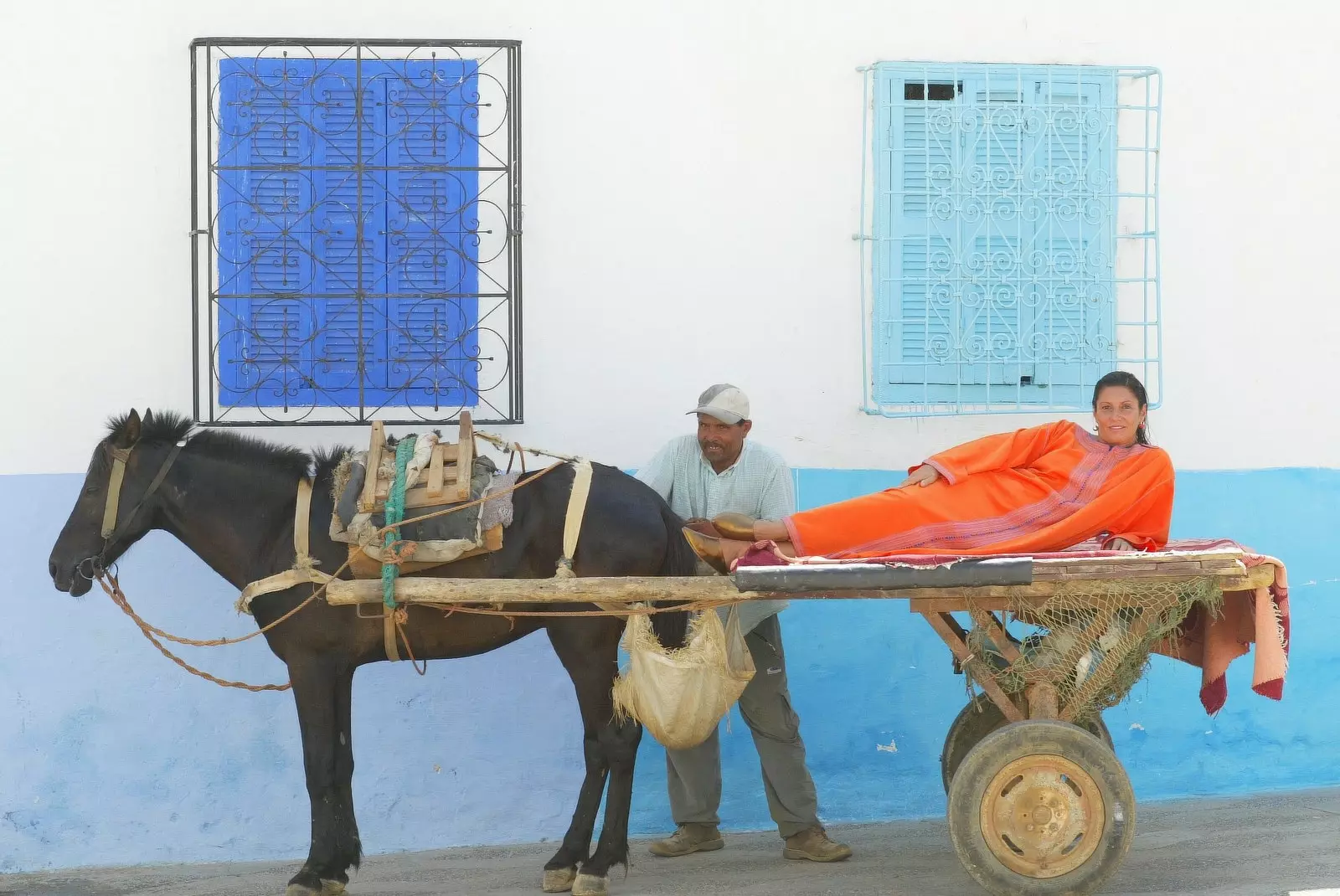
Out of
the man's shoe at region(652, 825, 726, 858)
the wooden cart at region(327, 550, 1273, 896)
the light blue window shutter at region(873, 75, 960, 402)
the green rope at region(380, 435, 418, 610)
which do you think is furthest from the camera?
the light blue window shutter at region(873, 75, 960, 402)

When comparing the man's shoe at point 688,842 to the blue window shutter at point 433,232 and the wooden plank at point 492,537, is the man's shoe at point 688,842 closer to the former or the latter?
the wooden plank at point 492,537

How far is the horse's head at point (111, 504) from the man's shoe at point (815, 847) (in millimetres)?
2458

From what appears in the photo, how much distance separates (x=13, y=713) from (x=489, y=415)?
6.79 ft

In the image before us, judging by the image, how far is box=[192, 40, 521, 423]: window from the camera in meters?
5.06

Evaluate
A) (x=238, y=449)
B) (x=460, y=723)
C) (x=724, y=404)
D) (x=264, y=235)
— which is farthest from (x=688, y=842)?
(x=264, y=235)

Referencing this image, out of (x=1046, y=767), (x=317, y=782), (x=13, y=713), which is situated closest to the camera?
(x=1046, y=767)

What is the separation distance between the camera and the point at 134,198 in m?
5.05

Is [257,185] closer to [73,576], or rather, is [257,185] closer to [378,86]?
[378,86]

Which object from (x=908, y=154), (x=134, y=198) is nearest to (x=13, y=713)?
(x=134, y=198)

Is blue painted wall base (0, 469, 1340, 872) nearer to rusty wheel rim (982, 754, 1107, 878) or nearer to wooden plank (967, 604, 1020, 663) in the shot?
wooden plank (967, 604, 1020, 663)

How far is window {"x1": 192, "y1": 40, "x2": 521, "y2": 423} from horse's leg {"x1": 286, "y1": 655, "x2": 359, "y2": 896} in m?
1.23

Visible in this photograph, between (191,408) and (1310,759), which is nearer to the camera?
(191,408)

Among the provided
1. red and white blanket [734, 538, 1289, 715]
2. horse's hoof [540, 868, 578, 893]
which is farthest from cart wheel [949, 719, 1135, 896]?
horse's hoof [540, 868, 578, 893]

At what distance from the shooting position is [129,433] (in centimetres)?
424
